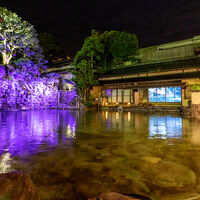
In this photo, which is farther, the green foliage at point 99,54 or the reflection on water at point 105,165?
the green foliage at point 99,54

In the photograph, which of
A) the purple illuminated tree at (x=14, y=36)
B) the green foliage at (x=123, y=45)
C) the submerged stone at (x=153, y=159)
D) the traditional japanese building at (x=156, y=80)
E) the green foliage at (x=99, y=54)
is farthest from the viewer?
the green foliage at (x=123, y=45)

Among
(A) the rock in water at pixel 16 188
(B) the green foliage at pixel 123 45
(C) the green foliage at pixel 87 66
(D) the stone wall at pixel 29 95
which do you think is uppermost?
(B) the green foliage at pixel 123 45

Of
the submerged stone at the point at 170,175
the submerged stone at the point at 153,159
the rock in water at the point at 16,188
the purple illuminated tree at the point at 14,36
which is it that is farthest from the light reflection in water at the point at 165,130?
the purple illuminated tree at the point at 14,36

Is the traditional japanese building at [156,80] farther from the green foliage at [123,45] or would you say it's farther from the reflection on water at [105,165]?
the reflection on water at [105,165]

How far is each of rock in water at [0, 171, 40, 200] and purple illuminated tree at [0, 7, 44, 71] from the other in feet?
74.9

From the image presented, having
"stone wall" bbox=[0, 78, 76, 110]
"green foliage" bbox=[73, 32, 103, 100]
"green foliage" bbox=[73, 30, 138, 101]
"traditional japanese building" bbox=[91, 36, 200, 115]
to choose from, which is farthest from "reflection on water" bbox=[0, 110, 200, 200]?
"green foliage" bbox=[73, 30, 138, 101]

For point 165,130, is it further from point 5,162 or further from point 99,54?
point 99,54

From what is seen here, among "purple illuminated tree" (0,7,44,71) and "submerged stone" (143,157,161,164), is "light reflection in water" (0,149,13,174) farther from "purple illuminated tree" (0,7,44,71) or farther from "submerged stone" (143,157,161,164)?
"purple illuminated tree" (0,7,44,71)

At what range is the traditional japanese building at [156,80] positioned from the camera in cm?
1798

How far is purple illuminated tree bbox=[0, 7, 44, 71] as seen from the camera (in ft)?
65.7

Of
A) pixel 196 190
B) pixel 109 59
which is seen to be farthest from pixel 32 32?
pixel 196 190

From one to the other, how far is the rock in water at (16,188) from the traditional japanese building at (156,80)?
15.9 meters

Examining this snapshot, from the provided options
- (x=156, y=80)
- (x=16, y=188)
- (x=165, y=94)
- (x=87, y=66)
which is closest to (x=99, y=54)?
(x=87, y=66)

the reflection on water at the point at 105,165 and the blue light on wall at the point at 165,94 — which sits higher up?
the blue light on wall at the point at 165,94
